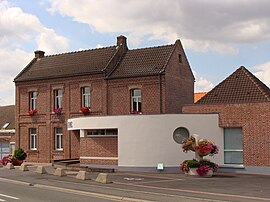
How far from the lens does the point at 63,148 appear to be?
3966cm

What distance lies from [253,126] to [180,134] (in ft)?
14.1

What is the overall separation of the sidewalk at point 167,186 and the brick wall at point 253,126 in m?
1.67

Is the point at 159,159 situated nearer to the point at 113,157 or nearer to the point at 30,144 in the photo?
the point at 113,157

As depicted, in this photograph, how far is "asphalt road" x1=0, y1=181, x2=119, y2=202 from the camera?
1605 cm

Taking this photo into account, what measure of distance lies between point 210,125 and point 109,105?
10.6 meters

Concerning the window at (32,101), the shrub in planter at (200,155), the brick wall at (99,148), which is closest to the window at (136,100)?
the brick wall at (99,148)

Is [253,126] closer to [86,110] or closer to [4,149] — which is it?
→ [86,110]

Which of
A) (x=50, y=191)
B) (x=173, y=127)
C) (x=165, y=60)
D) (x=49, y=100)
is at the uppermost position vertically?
(x=165, y=60)

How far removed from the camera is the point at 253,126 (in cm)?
2744

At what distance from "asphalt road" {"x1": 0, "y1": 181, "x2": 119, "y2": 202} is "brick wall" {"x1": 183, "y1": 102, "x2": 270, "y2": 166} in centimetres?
1262

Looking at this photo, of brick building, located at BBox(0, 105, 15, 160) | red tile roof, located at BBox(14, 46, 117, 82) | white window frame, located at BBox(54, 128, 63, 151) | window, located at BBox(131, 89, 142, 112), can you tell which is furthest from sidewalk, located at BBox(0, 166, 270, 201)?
brick building, located at BBox(0, 105, 15, 160)

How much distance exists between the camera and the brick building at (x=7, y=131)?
4978 centimetres

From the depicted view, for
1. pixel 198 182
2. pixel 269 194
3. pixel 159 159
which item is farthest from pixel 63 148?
pixel 269 194

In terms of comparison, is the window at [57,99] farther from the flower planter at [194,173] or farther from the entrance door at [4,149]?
the flower planter at [194,173]
